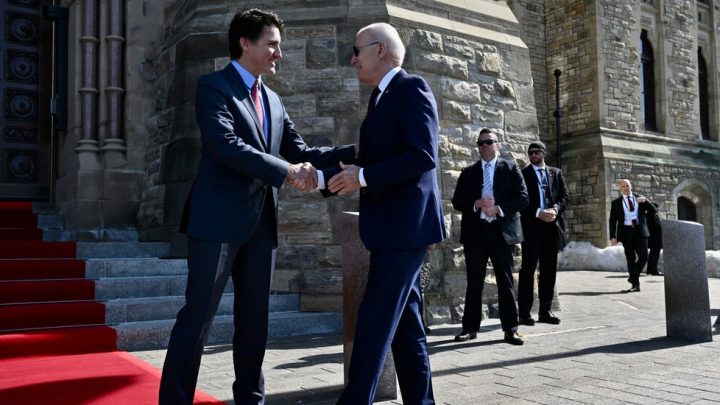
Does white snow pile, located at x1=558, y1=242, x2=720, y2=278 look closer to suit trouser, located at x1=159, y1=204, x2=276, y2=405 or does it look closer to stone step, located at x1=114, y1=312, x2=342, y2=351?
stone step, located at x1=114, y1=312, x2=342, y2=351

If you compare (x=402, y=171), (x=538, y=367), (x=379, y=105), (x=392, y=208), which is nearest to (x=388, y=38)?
(x=379, y=105)

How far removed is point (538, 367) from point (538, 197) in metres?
2.75

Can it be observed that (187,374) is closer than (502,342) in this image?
Yes

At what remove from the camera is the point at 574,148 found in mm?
18922

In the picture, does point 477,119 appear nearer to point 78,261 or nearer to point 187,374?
point 78,261

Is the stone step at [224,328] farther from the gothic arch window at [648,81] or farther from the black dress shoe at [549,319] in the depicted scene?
the gothic arch window at [648,81]

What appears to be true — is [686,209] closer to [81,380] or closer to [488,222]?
[488,222]

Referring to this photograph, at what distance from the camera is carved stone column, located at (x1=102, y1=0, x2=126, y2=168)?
7.83 metres

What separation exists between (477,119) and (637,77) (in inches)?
575

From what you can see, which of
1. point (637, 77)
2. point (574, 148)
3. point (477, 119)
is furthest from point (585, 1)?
point (477, 119)

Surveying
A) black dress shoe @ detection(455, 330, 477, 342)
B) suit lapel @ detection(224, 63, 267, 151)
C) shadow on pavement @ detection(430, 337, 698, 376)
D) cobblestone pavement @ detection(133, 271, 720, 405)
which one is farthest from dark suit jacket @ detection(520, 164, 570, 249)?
suit lapel @ detection(224, 63, 267, 151)

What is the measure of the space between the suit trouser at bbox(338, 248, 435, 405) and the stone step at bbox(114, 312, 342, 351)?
2983 millimetres

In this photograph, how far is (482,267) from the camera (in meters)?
5.66

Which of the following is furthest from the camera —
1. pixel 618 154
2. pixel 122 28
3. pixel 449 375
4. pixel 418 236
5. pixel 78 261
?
pixel 618 154
